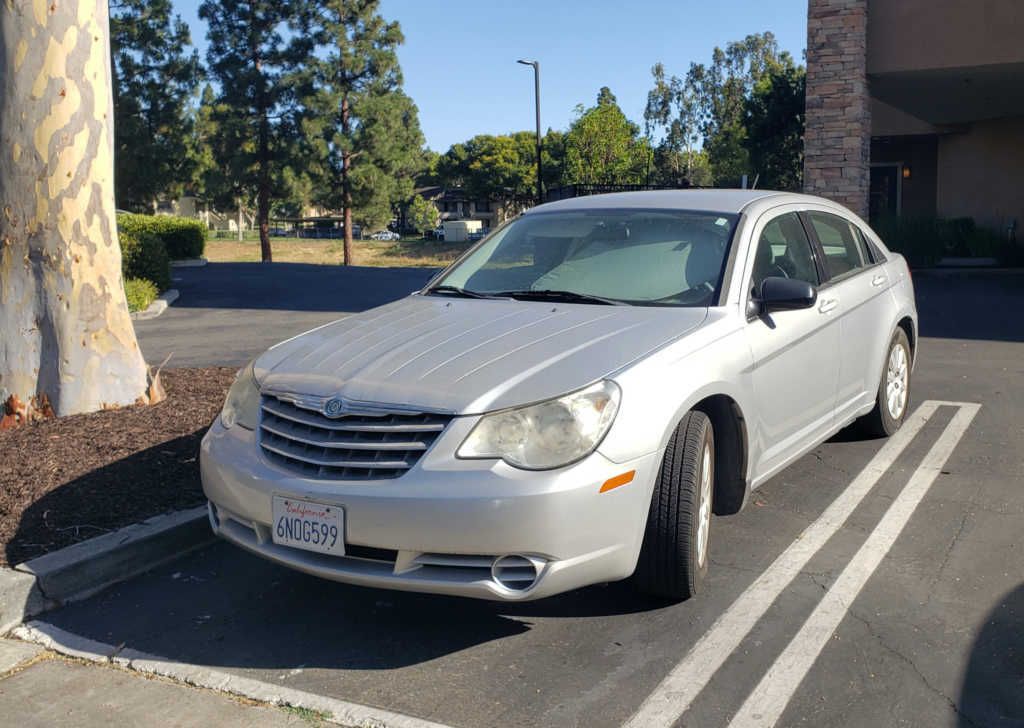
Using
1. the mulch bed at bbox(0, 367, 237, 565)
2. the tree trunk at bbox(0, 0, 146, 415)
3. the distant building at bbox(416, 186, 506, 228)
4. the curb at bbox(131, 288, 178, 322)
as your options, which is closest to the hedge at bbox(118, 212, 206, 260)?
the curb at bbox(131, 288, 178, 322)

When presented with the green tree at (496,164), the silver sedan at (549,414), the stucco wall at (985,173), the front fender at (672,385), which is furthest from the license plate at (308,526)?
the green tree at (496,164)

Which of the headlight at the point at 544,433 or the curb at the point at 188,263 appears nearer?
the headlight at the point at 544,433

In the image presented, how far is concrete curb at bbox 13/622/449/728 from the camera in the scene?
343 cm

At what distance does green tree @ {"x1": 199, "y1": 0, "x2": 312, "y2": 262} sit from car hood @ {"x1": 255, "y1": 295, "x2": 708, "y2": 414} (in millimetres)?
39519

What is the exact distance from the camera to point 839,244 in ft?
20.6

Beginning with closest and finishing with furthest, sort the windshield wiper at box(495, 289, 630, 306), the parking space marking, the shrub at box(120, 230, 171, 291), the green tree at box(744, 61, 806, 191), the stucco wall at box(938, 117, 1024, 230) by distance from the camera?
the parking space marking → the windshield wiper at box(495, 289, 630, 306) → the shrub at box(120, 230, 171, 291) → the stucco wall at box(938, 117, 1024, 230) → the green tree at box(744, 61, 806, 191)

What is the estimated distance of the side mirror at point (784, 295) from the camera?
479cm

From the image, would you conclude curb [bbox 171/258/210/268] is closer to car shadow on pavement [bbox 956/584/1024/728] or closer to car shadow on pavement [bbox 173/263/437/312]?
car shadow on pavement [bbox 173/263/437/312]

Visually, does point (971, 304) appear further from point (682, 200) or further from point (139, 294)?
point (139, 294)

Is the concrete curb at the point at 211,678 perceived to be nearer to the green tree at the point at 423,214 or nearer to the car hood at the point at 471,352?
the car hood at the point at 471,352

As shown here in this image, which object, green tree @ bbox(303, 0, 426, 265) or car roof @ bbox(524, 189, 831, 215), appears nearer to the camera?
car roof @ bbox(524, 189, 831, 215)

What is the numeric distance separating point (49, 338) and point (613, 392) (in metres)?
4.28

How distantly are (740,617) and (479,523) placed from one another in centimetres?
124

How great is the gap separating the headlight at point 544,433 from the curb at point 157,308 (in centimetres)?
1197
